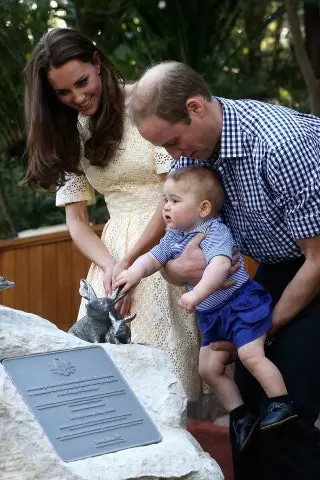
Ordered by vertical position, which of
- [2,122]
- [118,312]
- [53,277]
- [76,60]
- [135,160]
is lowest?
[53,277]

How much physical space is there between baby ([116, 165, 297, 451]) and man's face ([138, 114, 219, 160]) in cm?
20

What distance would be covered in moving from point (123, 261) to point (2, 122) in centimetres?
533

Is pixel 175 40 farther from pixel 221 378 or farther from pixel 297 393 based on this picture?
pixel 297 393

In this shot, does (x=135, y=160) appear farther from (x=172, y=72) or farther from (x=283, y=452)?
(x=283, y=452)

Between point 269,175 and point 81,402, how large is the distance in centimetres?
98

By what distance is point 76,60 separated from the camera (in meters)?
4.00

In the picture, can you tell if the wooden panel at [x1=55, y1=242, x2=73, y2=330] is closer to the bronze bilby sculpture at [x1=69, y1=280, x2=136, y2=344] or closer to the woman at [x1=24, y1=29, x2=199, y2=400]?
the woman at [x1=24, y1=29, x2=199, y2=400]

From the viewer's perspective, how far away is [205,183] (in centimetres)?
359

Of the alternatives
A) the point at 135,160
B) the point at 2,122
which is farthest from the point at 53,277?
the point at 135,160

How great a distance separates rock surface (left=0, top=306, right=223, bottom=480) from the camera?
310cm

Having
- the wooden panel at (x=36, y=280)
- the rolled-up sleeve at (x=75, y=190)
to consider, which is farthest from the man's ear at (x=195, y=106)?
the wooden panel at (x=36, y=280)

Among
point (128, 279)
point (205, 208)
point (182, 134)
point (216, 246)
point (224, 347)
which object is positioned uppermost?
point (182, 134)

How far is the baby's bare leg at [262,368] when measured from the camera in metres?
3.48

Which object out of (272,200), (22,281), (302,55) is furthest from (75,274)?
(272,200)
